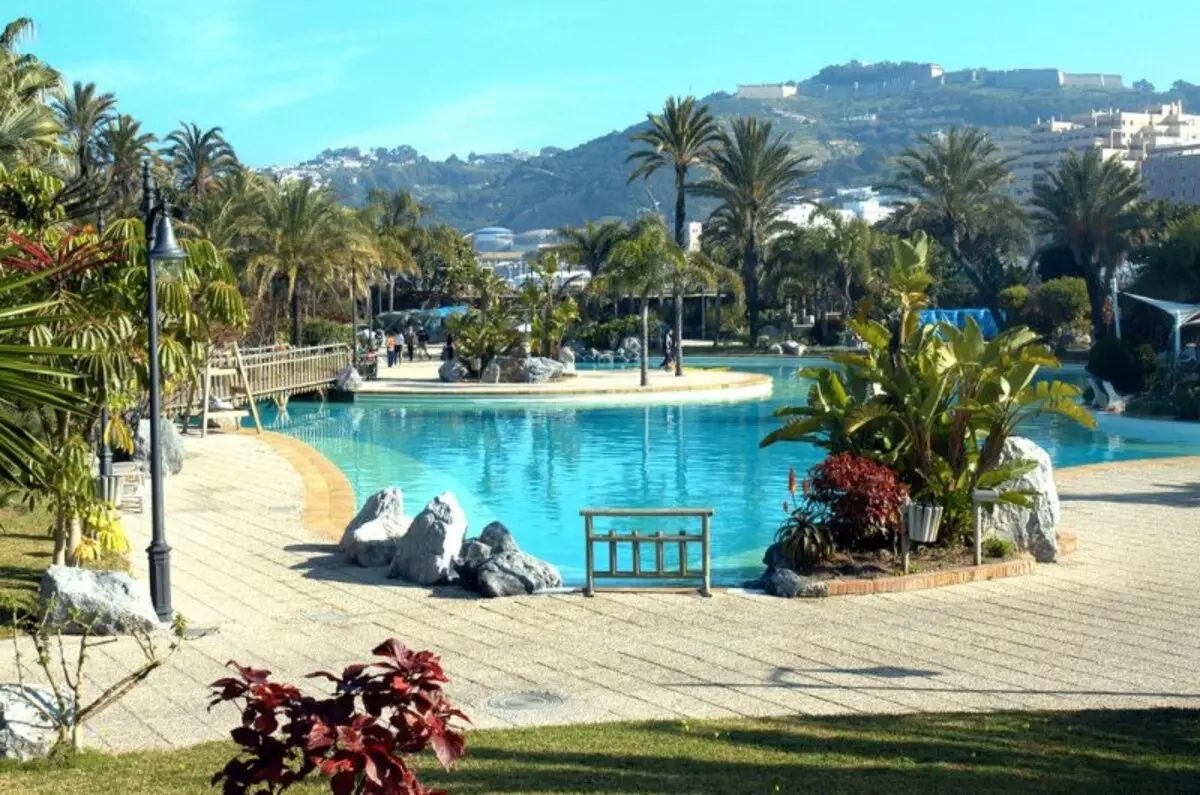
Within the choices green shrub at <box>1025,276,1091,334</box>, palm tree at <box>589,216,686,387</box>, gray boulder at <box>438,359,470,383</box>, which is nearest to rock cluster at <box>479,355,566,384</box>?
gray boulder at <box>438,359,470,383</box>

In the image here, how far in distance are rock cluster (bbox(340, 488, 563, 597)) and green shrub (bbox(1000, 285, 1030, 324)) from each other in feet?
151

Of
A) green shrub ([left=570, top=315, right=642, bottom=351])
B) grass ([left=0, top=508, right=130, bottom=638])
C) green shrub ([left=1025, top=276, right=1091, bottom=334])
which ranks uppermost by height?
green shrub ([left=1025, top=276, right=1091, bottom=334])

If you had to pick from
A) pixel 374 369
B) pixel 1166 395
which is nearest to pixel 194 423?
pixel 374 369

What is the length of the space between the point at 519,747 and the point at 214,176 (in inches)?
2377

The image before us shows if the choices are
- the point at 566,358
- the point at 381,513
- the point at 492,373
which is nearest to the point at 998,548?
the point at 381,513

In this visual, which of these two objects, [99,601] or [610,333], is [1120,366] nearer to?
[610,333]

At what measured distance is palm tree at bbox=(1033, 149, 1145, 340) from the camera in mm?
55344

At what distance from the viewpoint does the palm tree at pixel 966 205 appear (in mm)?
63281

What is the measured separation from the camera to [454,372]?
134 ft

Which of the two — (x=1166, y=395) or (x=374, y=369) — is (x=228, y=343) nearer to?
(x=374, y=369)

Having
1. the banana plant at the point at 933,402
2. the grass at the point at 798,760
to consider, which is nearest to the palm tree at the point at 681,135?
the banana plant at the point at 933,402

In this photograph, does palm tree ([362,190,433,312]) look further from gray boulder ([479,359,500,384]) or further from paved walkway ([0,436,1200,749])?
paved walkway ([0,436,1200,749])

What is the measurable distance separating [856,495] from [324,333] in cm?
3665

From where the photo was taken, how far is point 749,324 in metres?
63.4
